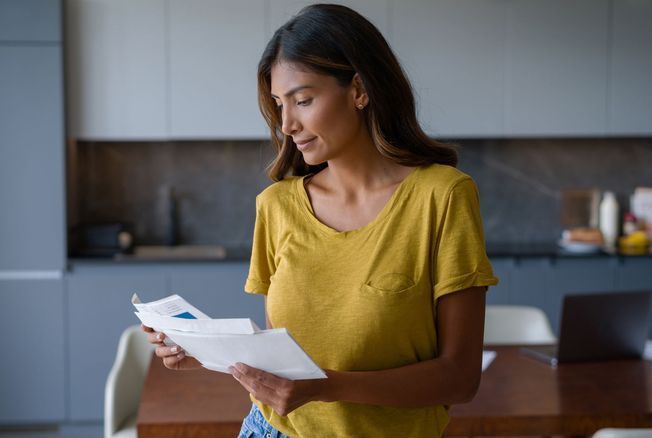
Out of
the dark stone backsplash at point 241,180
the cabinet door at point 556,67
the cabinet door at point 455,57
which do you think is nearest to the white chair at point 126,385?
the dark stone backsplash at point 241,180

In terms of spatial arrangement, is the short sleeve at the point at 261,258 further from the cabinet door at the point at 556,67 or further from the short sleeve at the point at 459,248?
the cabinet door at the point at 556,67

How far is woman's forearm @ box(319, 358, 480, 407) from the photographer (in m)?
1.26

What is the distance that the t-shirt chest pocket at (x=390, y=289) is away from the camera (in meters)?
1.29

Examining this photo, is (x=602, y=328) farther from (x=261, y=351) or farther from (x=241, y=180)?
(x=241, y=180)

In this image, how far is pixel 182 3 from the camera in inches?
165

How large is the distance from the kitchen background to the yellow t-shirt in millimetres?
2815

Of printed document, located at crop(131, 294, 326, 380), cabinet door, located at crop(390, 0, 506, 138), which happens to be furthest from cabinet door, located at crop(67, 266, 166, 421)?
printed document, located at crop(131, 294, 326, 380)

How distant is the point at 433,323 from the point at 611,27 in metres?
3.53

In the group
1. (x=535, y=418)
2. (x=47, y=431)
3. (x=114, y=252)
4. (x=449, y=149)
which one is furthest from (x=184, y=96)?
(x=449, y=149)

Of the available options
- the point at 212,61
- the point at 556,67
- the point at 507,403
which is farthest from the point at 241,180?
the point at 507,403

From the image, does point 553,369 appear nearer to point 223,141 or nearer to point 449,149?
point 449,149

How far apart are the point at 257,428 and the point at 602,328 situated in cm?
140

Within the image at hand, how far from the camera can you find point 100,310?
4148 millimetres

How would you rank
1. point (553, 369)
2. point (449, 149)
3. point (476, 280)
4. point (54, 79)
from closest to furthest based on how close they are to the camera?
1. point (476, 280)
2. point (449, 149)
3. point (553, 369)
4. point (54, 79)
